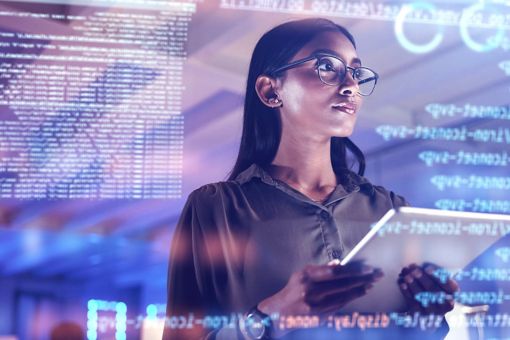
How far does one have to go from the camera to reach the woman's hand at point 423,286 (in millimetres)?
1081

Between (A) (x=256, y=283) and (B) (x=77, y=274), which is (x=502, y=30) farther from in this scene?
(B) (x=77, y=274)

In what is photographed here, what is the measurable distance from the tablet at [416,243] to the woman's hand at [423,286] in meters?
0.01

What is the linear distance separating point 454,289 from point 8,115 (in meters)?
0.97

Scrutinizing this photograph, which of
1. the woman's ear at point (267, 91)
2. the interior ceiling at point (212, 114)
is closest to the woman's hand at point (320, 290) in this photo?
the interior ceiling at point (212, 114)

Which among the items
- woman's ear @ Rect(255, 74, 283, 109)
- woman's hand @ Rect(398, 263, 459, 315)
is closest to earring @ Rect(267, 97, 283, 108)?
woman's ear @ Rect(255, 74, 283, 109)

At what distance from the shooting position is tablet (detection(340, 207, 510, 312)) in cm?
104

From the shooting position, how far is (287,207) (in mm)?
1087

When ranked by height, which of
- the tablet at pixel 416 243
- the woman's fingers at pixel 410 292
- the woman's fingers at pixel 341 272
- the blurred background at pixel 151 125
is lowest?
the woman's fingers at pixel 410 292

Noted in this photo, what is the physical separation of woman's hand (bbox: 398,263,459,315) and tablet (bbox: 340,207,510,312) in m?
0.01

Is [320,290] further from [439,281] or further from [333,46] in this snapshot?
[333,46]

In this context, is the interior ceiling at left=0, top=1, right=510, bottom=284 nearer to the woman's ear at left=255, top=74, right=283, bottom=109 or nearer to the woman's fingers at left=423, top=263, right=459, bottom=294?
the woman's ear at left=255, top=74, right=283, bottom=109

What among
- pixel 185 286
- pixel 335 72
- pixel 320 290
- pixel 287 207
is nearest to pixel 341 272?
pixel 320 290

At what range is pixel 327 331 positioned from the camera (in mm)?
1056

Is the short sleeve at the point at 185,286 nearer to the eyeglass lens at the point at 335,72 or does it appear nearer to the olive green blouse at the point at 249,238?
the olive green blouse at the point at 249,238
